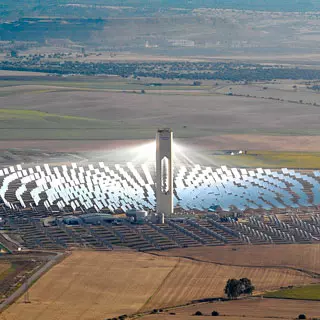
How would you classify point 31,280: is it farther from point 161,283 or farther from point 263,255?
point 263,255

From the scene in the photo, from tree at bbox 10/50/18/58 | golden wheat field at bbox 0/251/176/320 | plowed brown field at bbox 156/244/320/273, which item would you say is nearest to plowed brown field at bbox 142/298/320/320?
golden wheat field at bbox 0/251/176/320

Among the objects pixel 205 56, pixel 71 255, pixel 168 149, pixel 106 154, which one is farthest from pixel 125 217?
pixel 205 56

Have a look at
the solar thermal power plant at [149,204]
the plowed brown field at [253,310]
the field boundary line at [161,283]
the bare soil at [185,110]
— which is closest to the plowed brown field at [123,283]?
the field boundary line at [161,283]

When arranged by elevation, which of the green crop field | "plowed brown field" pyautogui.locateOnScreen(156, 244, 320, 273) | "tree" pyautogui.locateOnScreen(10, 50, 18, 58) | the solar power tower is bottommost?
the green crop field

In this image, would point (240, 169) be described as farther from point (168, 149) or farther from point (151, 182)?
point (168, 149)

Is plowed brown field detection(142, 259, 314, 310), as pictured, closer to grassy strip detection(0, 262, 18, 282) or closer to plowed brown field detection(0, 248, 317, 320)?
plowed brown field detection(0, 248, 317, 320)

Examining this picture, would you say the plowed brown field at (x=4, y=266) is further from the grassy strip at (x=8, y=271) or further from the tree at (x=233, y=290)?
the tree at (x=233, y=290)

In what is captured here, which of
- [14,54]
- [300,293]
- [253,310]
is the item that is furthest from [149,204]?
[14,54]
